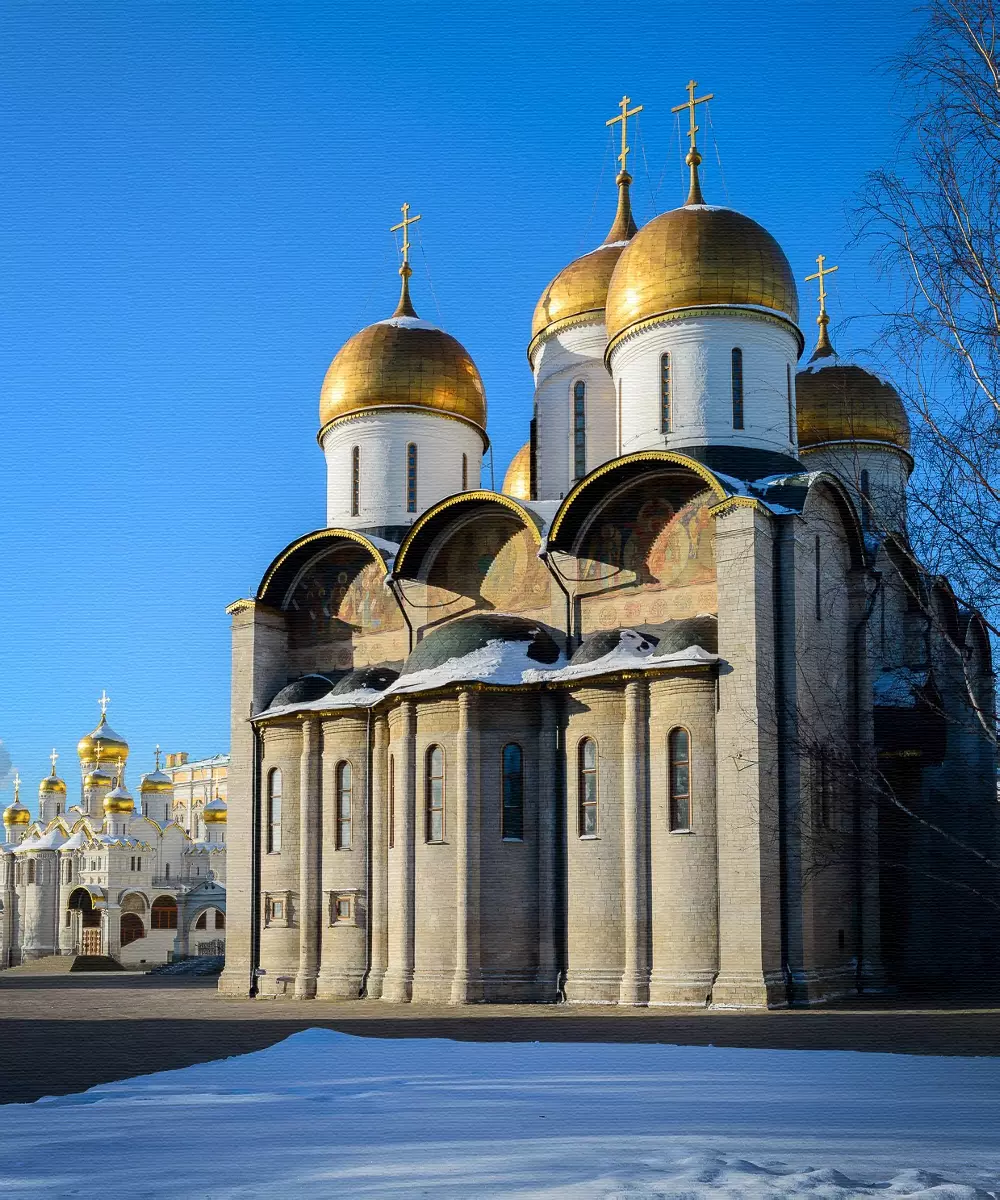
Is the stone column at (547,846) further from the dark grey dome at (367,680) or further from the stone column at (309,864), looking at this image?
the stone column at (309,864)

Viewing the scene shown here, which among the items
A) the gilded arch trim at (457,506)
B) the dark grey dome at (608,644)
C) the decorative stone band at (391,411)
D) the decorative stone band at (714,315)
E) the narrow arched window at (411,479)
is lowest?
the dark grey dome at (608,644)

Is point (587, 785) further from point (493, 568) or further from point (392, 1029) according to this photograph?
point (392, 1029)

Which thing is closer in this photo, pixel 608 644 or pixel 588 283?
pixel 608 644

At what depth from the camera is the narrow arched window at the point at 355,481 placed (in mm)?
22453

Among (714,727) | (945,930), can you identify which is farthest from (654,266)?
(945,930)

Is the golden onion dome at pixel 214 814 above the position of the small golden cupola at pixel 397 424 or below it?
below

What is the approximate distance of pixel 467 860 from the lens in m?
17.5

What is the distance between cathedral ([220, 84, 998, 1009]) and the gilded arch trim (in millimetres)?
53

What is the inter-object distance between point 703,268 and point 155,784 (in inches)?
1634

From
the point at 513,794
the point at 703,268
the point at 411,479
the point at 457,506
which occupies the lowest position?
the point at 513,794

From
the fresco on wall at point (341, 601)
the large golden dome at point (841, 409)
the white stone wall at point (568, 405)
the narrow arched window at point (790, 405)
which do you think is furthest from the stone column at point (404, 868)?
the large golden dome at point (841, 409)

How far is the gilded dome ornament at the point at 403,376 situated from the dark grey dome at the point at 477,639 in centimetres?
507

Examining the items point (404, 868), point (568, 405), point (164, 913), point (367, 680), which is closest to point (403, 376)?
point (568, 405)

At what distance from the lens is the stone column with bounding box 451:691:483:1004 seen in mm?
17266
